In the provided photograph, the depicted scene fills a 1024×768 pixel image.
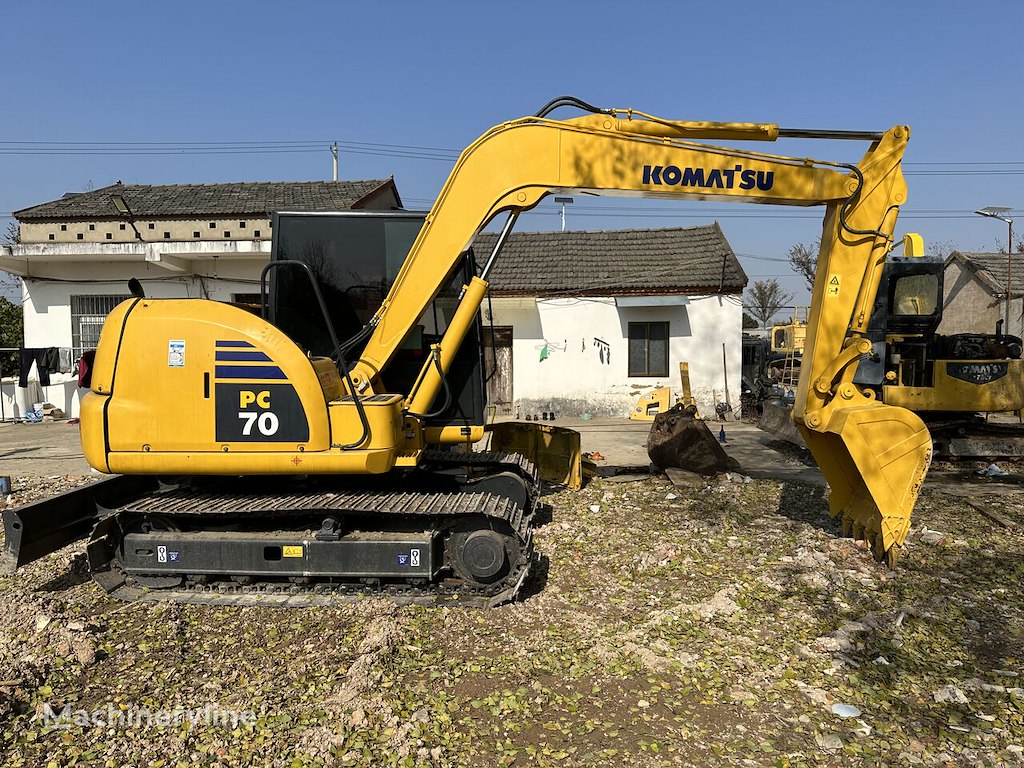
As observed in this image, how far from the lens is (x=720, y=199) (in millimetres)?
5102

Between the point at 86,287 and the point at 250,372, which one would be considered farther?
the point at 86,287

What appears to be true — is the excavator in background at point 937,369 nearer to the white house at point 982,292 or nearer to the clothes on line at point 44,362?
the white house at point 982,292

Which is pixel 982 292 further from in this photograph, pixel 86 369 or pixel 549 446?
pixel 86 369

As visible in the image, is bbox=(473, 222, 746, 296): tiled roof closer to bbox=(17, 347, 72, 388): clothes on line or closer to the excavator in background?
the excavator in background

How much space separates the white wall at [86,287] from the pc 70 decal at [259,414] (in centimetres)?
1220

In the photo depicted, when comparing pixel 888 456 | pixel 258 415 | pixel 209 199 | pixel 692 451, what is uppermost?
pixel 209 199

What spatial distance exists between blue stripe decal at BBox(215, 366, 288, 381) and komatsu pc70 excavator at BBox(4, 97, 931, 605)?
13 millimetres

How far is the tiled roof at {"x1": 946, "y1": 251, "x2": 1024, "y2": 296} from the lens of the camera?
20969mm

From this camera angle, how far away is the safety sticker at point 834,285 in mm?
5156

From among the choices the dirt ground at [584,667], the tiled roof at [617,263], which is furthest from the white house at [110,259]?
the dirt ground at [584,667]

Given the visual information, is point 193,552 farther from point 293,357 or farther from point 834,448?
point 834,448

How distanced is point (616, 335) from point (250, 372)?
1195cm

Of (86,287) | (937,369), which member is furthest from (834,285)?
(86,287)

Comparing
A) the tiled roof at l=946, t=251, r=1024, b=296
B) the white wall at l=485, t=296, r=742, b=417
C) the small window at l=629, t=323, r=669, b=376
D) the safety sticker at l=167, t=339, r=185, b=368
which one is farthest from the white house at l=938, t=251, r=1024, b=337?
the safety sticker at l=167, t=339, r=185, b=368
